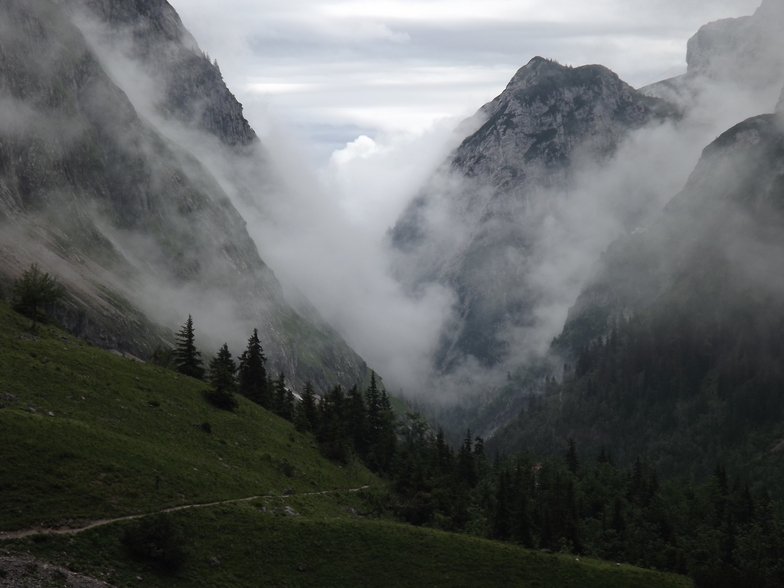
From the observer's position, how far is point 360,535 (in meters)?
78.7

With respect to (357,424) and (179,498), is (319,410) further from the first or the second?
(179,498)

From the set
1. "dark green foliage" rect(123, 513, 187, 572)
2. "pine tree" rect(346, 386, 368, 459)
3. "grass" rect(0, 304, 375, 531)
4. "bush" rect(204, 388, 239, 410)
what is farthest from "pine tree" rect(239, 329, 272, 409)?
"dark green foliage" rect(123, 513, 187, 572)

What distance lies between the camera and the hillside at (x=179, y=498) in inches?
2329

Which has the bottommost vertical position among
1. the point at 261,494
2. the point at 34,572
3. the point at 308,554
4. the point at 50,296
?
the point at 34,572

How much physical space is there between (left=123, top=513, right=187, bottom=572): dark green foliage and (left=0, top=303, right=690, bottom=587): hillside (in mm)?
718

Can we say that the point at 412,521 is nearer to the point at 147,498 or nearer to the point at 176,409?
the point at 176,409

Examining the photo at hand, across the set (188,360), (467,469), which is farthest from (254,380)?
(467,469)


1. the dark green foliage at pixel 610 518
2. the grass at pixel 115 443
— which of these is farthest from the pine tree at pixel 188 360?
the dark green foliage at pixel 610 518

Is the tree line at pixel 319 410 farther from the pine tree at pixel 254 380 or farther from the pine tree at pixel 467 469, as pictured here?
the pine tree at pixel 467 469

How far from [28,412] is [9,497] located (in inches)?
585

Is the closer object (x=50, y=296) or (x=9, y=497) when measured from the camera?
(x=9, y=497)

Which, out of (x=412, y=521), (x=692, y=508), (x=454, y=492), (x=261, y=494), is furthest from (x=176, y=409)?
(x=692, y=508)

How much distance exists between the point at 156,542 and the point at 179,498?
31.9 feet

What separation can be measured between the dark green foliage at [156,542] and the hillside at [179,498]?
0.72 metres
